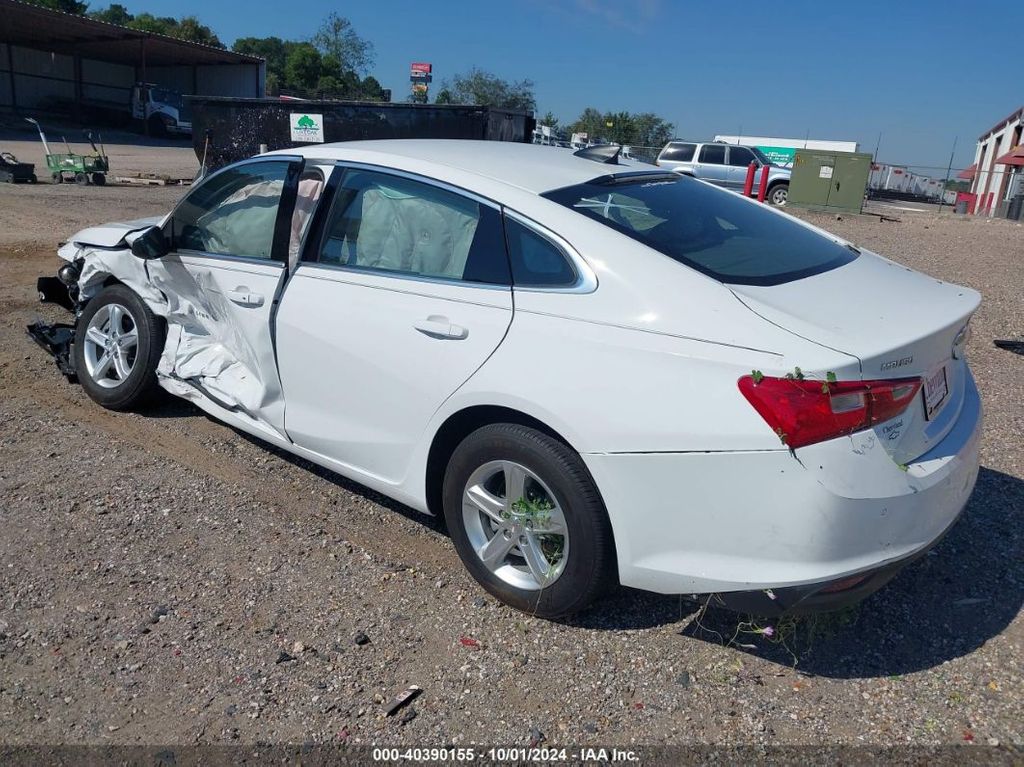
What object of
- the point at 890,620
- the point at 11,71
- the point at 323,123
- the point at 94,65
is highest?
the point at 94,65

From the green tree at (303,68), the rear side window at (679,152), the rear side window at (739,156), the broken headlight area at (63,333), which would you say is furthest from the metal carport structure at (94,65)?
the broken headlight area at (63,333)

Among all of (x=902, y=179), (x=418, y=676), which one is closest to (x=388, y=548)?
(x=418, y=676)

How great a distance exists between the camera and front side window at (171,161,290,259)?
4.05 metres

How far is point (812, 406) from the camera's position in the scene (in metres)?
2.40

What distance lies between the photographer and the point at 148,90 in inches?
1603

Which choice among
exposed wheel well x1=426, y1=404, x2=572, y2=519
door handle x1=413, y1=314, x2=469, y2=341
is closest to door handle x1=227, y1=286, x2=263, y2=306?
door handle x1=413, y1=314, x2=469, y2=341

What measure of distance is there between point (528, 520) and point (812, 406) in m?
1.12

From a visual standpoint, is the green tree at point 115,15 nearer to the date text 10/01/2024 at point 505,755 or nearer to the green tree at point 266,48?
the green tree at point 266,48

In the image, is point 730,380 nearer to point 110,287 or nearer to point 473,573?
point 473,573

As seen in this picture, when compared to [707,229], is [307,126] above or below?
above

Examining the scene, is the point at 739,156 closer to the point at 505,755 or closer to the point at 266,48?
the point at 505,755

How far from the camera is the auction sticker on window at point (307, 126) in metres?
9.86

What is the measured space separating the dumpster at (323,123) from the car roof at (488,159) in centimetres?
521

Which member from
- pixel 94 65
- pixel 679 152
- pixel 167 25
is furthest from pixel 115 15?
pixel 679 152
